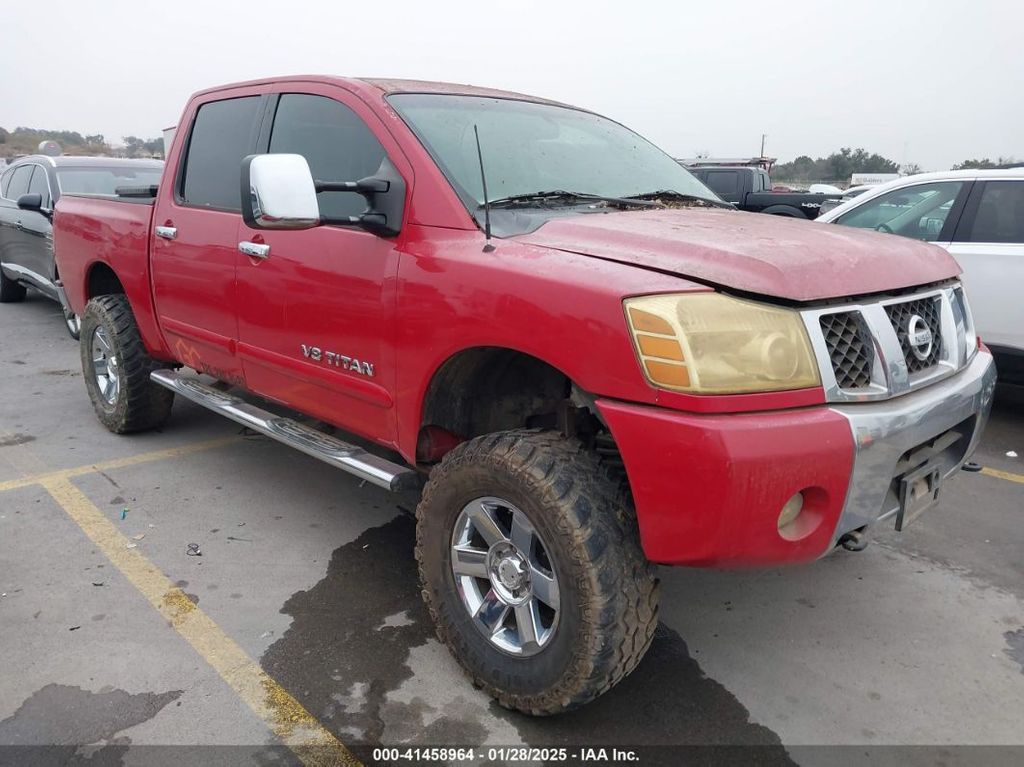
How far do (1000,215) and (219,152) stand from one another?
4.75 meters

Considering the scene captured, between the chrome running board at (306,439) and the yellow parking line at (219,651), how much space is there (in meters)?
0.71

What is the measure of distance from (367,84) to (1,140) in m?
63.9

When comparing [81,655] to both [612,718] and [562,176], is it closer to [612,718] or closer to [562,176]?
[612,718]

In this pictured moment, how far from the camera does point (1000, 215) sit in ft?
16.7

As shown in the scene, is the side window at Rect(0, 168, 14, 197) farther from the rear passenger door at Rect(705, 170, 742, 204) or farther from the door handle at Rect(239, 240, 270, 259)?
the rear passenger door at Rect(705, 170, 742, 204)

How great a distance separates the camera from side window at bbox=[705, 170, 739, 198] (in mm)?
15652

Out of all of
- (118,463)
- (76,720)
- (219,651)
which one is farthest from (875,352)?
(118,463)

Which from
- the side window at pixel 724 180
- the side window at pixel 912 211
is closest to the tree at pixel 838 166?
the side window at pixel 724 180

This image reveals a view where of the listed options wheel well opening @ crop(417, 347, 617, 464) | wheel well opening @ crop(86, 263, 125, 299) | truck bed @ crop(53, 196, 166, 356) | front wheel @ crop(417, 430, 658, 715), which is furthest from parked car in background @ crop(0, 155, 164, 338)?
front wheel @ crop(417, 430, 658, 715)

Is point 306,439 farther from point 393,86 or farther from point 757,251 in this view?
point 757,251

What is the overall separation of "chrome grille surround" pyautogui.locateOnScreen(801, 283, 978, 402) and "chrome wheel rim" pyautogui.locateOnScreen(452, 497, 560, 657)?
3.00 feet

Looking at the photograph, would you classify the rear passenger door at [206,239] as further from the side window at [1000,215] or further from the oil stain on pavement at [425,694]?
the side window at [1000,215]

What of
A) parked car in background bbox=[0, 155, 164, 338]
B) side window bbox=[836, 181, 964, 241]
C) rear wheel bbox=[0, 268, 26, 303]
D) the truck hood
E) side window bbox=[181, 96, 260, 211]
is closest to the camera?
the truck hood

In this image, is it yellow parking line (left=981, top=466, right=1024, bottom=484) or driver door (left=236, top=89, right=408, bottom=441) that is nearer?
driver door (left=236, top=89, right=408, bottom=441)
